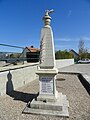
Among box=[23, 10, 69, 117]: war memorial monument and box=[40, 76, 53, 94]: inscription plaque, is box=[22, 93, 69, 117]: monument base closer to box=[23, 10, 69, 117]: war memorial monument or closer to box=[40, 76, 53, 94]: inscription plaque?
box=[23, 10, 69, 117]: war memorial monument

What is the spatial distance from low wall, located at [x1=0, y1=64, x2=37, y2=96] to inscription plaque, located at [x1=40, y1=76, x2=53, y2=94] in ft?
7.03

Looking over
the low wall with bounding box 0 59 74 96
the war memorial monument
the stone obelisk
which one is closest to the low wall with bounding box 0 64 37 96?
the low wall with bounding box 0 59 74 96

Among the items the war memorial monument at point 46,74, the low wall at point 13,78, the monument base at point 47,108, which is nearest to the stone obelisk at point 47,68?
the war memorial monument at point 46,74

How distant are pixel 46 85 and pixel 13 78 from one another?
2820mm

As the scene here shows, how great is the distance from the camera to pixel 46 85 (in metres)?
4.37

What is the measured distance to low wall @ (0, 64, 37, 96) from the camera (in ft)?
19.1

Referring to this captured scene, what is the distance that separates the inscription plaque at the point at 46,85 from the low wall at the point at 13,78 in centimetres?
214

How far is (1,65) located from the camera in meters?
6.59

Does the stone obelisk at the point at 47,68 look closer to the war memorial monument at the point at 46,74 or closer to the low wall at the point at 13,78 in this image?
the war memorial monument at the point at 46,74

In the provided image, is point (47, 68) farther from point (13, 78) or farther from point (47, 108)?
point (13, 78)

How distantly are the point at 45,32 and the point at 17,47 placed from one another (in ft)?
13.0

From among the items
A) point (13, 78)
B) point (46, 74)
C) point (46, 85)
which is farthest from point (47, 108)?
point (13, 78)

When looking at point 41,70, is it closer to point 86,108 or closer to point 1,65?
point 86,108

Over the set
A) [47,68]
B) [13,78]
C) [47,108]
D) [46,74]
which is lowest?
[47,108]
